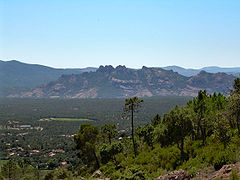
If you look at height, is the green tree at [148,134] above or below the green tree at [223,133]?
below

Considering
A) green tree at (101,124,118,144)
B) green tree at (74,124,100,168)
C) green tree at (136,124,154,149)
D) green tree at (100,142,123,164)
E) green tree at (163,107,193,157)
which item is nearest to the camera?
green tree at (163,107,193,157)

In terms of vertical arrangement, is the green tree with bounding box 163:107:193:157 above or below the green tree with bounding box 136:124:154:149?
above

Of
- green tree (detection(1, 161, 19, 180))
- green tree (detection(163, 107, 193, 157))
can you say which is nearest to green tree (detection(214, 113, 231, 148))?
green tree (detection(163, 107, 193, 157))

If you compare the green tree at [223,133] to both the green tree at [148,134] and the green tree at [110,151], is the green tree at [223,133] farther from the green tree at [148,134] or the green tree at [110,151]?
the green tree at [148,134]

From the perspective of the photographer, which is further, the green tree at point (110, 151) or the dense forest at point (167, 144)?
the green tree at point (110, 151)

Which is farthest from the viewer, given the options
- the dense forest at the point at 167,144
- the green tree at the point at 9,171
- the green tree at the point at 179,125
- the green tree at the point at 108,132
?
the green tree at the point at 9,171

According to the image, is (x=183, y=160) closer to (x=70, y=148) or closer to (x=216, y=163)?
(x=216, y=163)

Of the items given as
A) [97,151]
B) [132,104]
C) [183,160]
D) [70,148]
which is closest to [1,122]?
[70,148]

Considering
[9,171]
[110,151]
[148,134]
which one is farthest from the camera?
[9,171]

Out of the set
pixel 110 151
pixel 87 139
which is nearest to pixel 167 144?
pixel 110 151

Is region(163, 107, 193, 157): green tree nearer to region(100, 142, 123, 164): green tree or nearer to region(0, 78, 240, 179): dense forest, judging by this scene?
region(0, 78, 240, 179): dense forest

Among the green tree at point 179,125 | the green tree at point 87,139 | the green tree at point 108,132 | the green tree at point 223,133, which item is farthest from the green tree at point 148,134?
the green tree at point 223,133

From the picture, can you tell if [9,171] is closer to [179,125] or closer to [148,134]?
[148,134]

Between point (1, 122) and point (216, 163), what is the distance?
190636 millimetres
